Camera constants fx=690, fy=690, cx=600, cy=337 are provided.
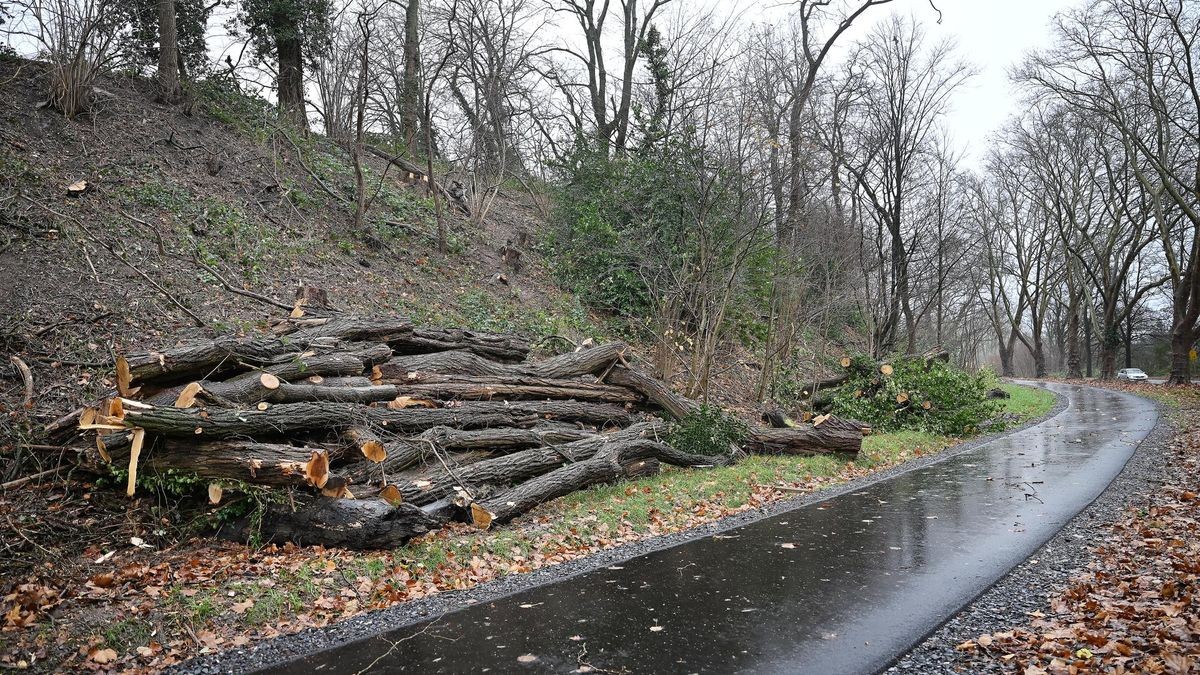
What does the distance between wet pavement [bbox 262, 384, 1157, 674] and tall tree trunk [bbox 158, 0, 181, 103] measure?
14.3m

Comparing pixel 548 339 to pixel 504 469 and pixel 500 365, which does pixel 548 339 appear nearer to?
pixel 500 365

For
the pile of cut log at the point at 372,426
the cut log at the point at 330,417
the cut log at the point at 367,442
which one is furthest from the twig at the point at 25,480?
the cut log at the point at 367,442

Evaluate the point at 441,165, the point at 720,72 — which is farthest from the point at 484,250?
the point at 720,72

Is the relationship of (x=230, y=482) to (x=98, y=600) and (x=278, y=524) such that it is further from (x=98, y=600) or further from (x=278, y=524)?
(x=98, y=600)

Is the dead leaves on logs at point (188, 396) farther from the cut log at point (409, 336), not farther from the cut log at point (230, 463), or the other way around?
the cut log at point (409, 336)

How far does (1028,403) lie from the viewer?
20078mm

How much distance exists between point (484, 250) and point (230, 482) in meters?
11.5

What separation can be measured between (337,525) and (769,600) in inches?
140

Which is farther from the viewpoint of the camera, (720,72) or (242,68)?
(242,68)

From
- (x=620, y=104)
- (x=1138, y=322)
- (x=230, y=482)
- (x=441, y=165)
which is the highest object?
(x=620, y=104)

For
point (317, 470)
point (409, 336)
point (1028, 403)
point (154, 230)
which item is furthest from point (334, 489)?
point (1028, 403)

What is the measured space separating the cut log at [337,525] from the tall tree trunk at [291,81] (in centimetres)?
1343

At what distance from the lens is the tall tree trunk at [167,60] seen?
13.9 m

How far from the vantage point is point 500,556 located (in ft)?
19.8
